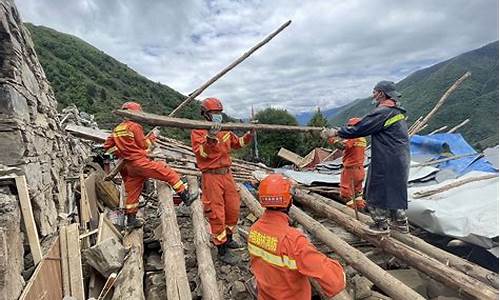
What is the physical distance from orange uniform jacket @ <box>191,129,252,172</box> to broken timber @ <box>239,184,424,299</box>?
1.30 metres

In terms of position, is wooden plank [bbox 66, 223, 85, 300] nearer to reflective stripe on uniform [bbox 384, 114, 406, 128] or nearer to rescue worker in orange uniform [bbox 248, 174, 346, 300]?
rescue worker in orange uniform [bbox 248, 174, 346, 300]

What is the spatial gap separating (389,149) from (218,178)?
2086mm

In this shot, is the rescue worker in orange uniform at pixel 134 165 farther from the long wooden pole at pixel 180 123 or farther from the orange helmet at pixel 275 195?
the orange helmet at pixel 275 195

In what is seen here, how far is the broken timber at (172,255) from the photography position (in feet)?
12.2

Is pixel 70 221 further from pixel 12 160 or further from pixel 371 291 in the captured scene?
pixel 371 291

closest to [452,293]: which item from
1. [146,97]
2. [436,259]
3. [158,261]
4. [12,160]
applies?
[436,259]

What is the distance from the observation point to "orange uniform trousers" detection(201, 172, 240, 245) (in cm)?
483

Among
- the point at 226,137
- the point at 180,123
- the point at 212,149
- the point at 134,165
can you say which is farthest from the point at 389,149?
the point at 134,165

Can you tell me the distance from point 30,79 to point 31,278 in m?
2.73

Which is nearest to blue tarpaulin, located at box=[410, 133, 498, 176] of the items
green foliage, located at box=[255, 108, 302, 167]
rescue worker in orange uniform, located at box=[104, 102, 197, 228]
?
rescue worker in orange uniform, located at box=[104, 102, 197, 228]

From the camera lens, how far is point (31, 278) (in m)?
3.09

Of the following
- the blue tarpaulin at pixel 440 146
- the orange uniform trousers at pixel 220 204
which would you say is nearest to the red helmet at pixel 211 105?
the orange uniform trousers at pixel 220 204

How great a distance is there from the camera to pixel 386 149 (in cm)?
442

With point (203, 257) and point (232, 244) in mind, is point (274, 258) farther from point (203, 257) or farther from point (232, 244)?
point (232, 244)
